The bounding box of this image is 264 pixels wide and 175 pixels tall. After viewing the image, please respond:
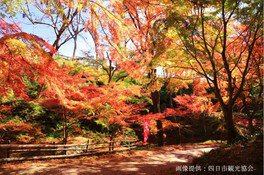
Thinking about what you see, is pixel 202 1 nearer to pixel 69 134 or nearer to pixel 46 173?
pixel 46 173

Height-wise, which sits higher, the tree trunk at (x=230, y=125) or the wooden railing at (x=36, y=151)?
the tree trunk at (x=230, y=125)

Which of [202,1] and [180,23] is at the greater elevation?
[202,1]

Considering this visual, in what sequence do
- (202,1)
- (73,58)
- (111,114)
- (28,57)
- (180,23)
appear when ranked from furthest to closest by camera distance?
(73,58), (111,114), (180,23), (202,1), (28,57)

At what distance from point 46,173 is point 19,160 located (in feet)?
8.15

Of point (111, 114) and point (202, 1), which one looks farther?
point (111, 114)

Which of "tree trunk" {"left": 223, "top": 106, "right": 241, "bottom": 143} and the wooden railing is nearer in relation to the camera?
"tree trunk" {"left": 223, "top": 106, "right": 241, "bottom": 143}

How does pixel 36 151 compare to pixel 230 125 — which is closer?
pixel 230 125

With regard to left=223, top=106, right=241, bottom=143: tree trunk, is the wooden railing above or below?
below

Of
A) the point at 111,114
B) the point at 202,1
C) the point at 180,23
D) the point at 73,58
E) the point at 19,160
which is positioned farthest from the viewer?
the point at 73,58

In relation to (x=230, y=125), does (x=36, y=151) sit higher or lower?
lower

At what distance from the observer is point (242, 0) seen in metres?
5.94

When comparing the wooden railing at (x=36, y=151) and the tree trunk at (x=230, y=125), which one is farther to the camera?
the wooden railing at (x=36, y=151)

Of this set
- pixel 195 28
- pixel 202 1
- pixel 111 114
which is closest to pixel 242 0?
pixel 202 1

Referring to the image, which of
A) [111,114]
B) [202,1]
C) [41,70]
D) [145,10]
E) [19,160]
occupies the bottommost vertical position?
[19,160]
